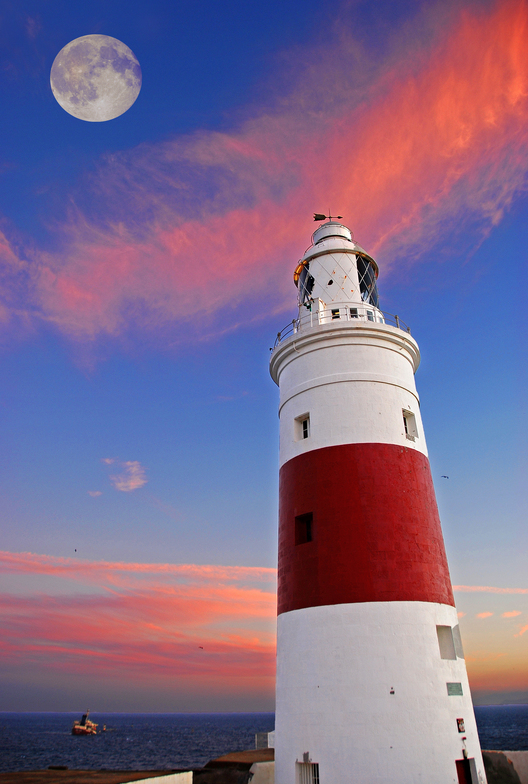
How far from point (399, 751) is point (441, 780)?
1181 millimetres

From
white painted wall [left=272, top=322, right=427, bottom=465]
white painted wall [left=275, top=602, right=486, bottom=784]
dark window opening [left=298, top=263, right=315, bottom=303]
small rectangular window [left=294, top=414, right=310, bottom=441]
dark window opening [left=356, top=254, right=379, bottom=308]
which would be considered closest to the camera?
white painted wall [left=275, top=602, right=486, bottom=784]

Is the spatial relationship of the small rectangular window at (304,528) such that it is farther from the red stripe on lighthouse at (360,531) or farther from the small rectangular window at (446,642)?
the small rectangular window at (446,642)

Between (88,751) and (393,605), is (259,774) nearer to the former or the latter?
(393,605)

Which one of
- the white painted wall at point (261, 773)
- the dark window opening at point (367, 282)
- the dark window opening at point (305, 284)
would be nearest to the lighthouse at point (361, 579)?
the dark window opening at point (367, 282)

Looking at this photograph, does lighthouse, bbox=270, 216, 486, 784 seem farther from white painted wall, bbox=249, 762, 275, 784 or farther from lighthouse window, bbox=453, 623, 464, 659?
white painted wall, bbox=249, 762, 275, 784

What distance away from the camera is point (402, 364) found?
17172mm

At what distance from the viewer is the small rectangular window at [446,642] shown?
13469 mm

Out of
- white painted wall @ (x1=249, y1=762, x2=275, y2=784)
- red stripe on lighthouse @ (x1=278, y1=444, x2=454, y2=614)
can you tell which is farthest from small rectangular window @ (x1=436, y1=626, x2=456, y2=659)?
white painted wall @ (x1=249, y1=762, x2=275, y2=784)

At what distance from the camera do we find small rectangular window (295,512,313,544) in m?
15.1

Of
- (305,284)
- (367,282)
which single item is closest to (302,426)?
(305,284)

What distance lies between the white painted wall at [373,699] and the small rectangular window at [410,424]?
17.3ft

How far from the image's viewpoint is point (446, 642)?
13.7 meters

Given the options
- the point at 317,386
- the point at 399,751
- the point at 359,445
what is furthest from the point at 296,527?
the point at 399,751

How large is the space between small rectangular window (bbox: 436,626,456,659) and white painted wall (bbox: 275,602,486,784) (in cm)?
24
